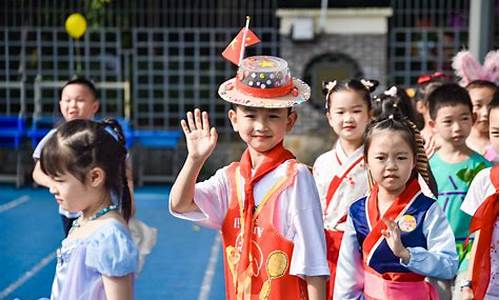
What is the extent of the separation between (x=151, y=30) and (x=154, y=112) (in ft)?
3.49

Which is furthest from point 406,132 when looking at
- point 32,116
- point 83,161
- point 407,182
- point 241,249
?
point 32,116

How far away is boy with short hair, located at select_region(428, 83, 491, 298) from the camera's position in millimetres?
4352

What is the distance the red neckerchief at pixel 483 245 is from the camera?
12.2 ft

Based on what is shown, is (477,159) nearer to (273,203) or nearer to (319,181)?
(319,181)

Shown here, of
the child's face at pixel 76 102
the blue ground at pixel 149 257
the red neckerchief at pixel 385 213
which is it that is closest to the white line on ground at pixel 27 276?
the blue ground at pixel 149 257

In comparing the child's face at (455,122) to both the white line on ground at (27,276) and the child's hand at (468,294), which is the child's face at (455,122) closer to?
the child's hand at (468,294)

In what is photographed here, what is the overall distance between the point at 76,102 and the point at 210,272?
6.78 feet

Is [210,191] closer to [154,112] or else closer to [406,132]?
[406,132]

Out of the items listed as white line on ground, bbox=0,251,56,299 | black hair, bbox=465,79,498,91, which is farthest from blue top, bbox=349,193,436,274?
white line on ground, bbox=0,251,56,299

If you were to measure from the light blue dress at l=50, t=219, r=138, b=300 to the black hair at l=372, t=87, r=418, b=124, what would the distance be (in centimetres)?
199

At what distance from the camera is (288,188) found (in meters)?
3.19

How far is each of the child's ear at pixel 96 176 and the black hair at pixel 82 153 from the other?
0.04ft

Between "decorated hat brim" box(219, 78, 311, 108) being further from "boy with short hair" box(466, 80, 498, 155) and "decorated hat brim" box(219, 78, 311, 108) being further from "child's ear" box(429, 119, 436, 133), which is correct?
"boy with short hair" box(466, 80, 498, 155)

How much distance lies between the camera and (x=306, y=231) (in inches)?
123
